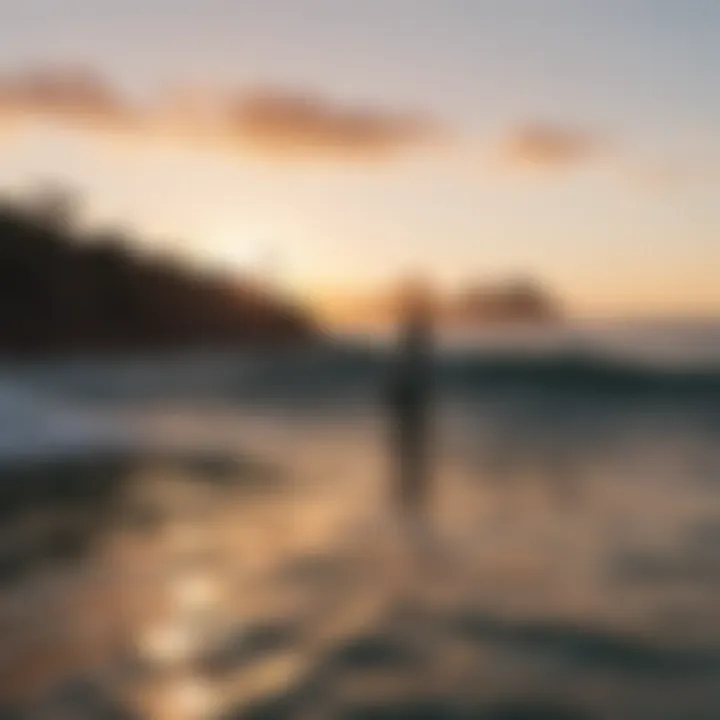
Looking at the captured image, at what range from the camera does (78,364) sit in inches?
490

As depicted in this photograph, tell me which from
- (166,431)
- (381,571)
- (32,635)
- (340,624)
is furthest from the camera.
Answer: (166,431)

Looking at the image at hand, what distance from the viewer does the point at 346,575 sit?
3354 millimetres

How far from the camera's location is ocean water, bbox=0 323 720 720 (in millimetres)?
2398

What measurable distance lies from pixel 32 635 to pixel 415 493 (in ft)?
8.22

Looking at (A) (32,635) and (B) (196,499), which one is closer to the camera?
(A) (32,635)

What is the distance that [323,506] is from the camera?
461 cm

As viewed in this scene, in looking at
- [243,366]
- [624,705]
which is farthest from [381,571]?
[243,366]

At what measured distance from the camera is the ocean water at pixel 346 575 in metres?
2.40

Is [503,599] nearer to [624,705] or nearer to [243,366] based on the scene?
[624,705]

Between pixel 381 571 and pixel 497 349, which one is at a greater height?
pixel 497 349

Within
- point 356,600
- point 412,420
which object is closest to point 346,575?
point 356,600

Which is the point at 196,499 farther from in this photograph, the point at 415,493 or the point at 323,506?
the point at 415,493

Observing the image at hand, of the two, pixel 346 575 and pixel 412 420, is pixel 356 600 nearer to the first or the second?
pixel 346 575

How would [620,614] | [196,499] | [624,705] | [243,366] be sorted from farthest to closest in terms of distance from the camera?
[243,366] → [196,499] → [620,614] → [624,705]
